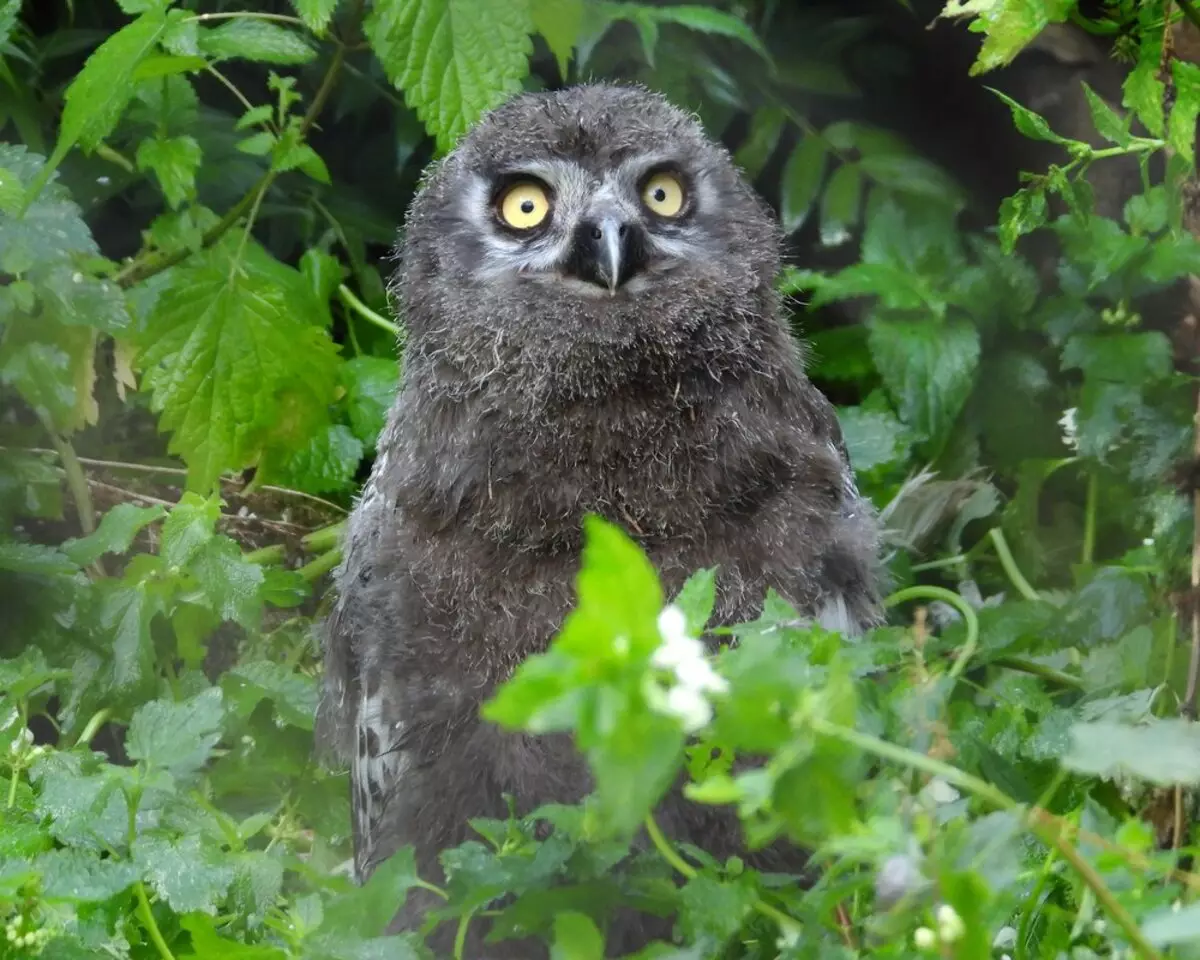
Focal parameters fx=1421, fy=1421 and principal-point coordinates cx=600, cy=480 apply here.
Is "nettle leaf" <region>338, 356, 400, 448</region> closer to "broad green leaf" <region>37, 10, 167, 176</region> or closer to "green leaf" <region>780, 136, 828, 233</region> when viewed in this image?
"broad green leaf" <region>37, 10, 167, 176</region>

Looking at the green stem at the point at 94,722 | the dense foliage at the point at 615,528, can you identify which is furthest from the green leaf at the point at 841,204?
the green stem at the point at 94,722

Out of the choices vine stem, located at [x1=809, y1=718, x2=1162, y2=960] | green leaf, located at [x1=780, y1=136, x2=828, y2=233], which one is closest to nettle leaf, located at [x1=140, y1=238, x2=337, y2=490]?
green leaf, located at [x1=780, y1=136, x2=828, y2=233]

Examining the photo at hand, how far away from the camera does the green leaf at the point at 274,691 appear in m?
2.05

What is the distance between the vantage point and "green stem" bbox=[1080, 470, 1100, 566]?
239 centimetres

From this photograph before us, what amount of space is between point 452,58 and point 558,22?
9.6 inches

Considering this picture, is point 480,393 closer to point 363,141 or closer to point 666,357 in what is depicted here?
point 666,357

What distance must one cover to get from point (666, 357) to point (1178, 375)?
69cm

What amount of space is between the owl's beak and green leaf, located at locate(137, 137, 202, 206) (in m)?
0.87

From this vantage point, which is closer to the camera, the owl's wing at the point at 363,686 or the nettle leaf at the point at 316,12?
the owl's wing at the point at 363,686

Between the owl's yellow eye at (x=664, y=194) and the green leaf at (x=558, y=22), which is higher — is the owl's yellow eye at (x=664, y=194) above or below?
below

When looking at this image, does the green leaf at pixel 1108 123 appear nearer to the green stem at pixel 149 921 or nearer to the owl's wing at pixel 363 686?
the owl's wing at pixel 363 686

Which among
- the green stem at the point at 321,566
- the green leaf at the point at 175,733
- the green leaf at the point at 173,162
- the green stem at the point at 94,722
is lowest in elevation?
the green stem at the point at 321,566

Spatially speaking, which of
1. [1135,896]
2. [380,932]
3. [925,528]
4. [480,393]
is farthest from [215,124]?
[1135,896]

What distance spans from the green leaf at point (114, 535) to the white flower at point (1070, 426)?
1.42 metres
